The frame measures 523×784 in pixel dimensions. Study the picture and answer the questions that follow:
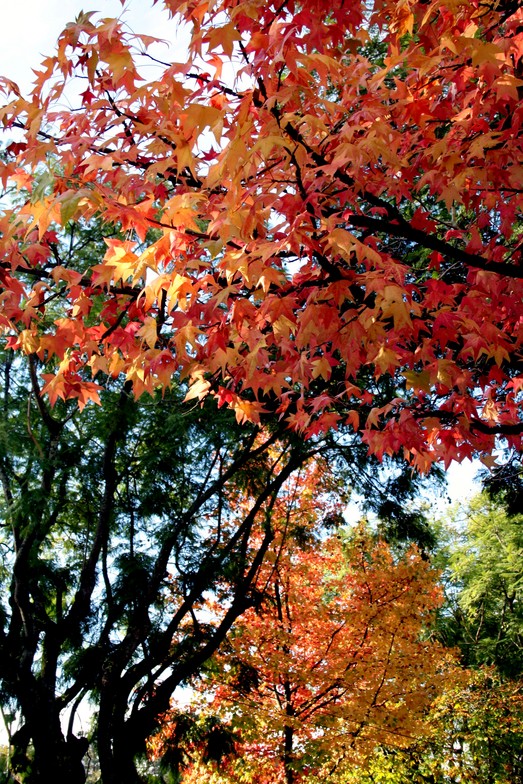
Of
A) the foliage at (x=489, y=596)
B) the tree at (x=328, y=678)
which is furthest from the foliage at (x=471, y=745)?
the foliage at (x=489, y=596)

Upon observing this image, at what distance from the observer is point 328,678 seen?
34.9ft

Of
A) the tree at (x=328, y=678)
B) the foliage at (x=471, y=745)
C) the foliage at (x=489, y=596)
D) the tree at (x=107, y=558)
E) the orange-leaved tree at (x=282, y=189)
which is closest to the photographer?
the orange-leaved tree at (x=282, y=189)

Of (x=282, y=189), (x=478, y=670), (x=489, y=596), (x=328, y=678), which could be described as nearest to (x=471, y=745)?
(x=478, y=670)

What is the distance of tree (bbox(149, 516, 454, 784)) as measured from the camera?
33.6 ft

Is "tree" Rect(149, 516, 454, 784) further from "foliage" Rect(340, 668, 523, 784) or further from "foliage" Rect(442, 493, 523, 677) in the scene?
"foliage" Rect(442, 493, 523, 677)

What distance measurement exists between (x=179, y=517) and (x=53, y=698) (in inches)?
114

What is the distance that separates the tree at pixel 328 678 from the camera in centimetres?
1023

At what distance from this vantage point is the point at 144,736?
9.02 meters

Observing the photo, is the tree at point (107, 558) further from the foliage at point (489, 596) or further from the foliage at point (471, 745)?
the foliage at point (489, 596)

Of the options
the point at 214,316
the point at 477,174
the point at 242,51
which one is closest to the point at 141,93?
the point at 242,51

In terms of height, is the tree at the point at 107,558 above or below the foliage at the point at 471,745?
above

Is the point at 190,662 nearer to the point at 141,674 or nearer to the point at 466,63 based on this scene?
the point at 141,674

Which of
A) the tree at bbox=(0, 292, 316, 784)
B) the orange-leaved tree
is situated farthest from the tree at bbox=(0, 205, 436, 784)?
the orange-leaved tree

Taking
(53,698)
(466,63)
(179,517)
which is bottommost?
(53,698)
